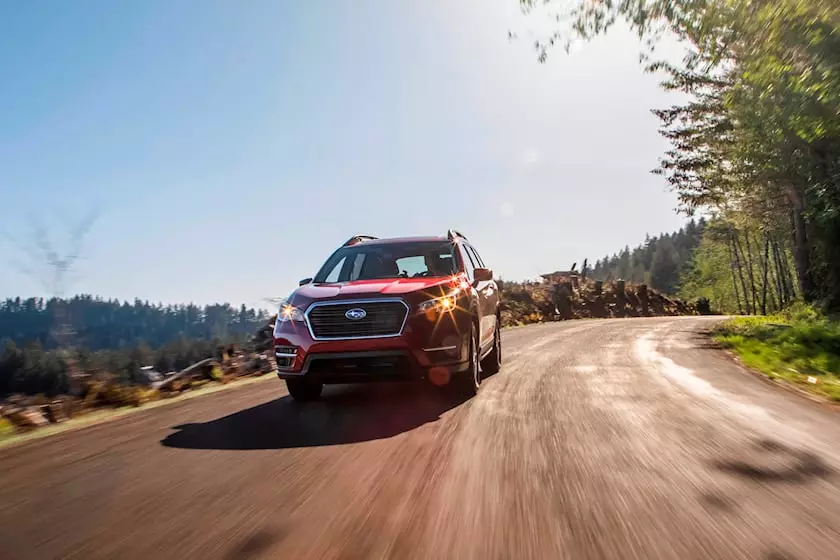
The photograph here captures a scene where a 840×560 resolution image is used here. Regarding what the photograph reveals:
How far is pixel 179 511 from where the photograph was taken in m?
3.36

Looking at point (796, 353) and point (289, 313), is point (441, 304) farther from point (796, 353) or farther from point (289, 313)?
point (796, 353)

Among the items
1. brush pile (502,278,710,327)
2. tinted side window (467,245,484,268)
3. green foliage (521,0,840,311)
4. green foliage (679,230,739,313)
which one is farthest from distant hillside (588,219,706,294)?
tinted side window (467,245,484,268)

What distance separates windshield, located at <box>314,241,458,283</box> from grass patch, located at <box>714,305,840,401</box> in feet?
16.1

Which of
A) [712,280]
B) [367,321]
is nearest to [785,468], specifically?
[367,321]

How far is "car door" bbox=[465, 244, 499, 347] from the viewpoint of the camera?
8562mm

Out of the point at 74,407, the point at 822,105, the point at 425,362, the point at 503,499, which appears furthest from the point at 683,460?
the point at 822,105

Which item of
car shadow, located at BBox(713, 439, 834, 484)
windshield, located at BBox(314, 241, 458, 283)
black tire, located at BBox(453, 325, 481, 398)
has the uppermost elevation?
windshield, located at BBox(314, 241, 458, 283)

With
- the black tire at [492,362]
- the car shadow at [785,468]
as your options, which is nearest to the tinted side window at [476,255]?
the black tire at [492,362]

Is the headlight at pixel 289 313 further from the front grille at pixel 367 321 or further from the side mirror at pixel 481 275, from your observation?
the side mirror at pixel 481 275

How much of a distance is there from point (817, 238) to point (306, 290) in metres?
22.1

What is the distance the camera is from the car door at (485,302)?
8.56 m

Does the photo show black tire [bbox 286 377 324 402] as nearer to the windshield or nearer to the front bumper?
the front bumper

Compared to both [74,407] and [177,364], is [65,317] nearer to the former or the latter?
[74,407]

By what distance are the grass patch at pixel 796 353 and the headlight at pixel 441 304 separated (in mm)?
4527
